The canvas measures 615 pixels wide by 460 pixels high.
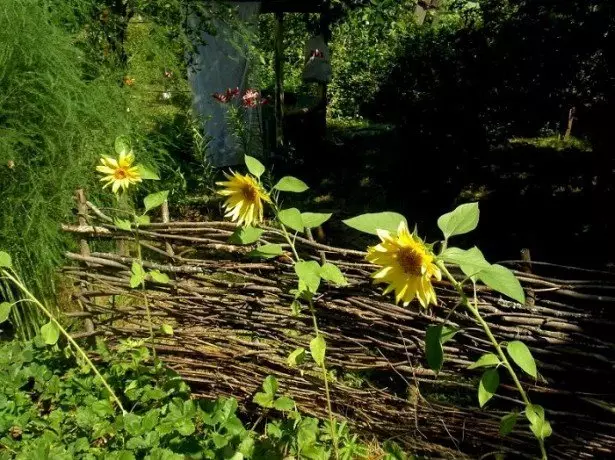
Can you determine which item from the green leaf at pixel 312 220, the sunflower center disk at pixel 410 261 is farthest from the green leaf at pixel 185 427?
the sunflower center disk at pixel 410 261

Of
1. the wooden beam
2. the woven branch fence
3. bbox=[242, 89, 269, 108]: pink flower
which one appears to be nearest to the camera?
the woven branch fence

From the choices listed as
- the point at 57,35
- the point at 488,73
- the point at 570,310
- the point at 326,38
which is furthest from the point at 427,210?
the point at 570,310

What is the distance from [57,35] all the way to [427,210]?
3.77 metres

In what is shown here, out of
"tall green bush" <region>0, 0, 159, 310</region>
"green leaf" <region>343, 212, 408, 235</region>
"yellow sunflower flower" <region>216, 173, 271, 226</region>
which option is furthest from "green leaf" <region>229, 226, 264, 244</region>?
"tall green bush" <region>0, 0, 159, 310</region>

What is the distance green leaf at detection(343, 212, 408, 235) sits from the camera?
4.91 ft

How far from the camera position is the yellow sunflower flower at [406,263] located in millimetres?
1396

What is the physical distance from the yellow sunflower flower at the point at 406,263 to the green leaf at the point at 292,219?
1.50ft

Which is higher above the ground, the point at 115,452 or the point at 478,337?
the point at 478,337

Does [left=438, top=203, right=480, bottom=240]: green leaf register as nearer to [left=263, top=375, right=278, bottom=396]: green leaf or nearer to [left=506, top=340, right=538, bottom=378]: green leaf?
[left=506, top=340, right=538, bottom=378]: green leaf

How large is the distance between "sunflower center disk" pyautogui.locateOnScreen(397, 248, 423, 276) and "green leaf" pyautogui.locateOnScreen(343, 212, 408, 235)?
8 cm

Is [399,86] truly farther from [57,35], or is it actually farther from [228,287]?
[228,287]

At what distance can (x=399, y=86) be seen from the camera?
21.9 ft

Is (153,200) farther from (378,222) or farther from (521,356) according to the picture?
(521,356)

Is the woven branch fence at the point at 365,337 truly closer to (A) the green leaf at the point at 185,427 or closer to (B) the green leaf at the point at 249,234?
(B) the green leaf at the point at 249,234
